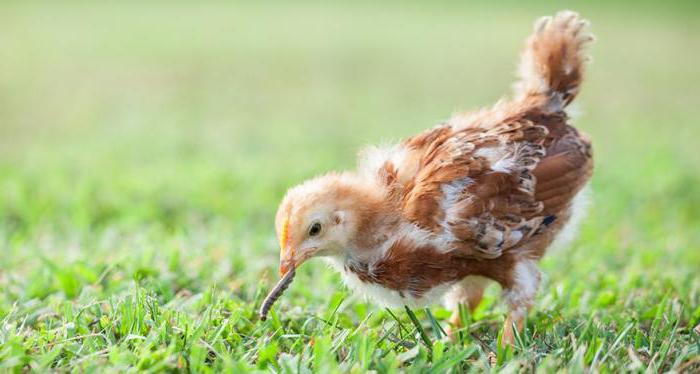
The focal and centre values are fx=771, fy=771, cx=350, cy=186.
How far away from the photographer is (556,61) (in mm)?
4352

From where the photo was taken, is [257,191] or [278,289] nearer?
[278,289]

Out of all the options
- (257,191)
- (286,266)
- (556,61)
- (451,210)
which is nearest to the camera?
(286,266)

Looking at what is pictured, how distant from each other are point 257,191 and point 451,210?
310 centimetres

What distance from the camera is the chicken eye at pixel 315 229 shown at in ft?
10.8

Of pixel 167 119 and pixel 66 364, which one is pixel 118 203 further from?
pixel 167 119

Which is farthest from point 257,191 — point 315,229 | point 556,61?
point 315,229

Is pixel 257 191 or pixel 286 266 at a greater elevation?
pixel 286 266

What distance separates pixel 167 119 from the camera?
966cm

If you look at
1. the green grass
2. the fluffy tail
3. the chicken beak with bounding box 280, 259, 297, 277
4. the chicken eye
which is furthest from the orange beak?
the fluffy tail

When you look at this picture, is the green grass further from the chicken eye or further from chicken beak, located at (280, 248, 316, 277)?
the chicken eye

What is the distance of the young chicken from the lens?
3.40 meters

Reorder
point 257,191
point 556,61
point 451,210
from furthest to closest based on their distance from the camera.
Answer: point 257,191 → point 556,61 → point 451,210

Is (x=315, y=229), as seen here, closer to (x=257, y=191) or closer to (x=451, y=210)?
(x=451, y=210)

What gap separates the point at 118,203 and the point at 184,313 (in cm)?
264
